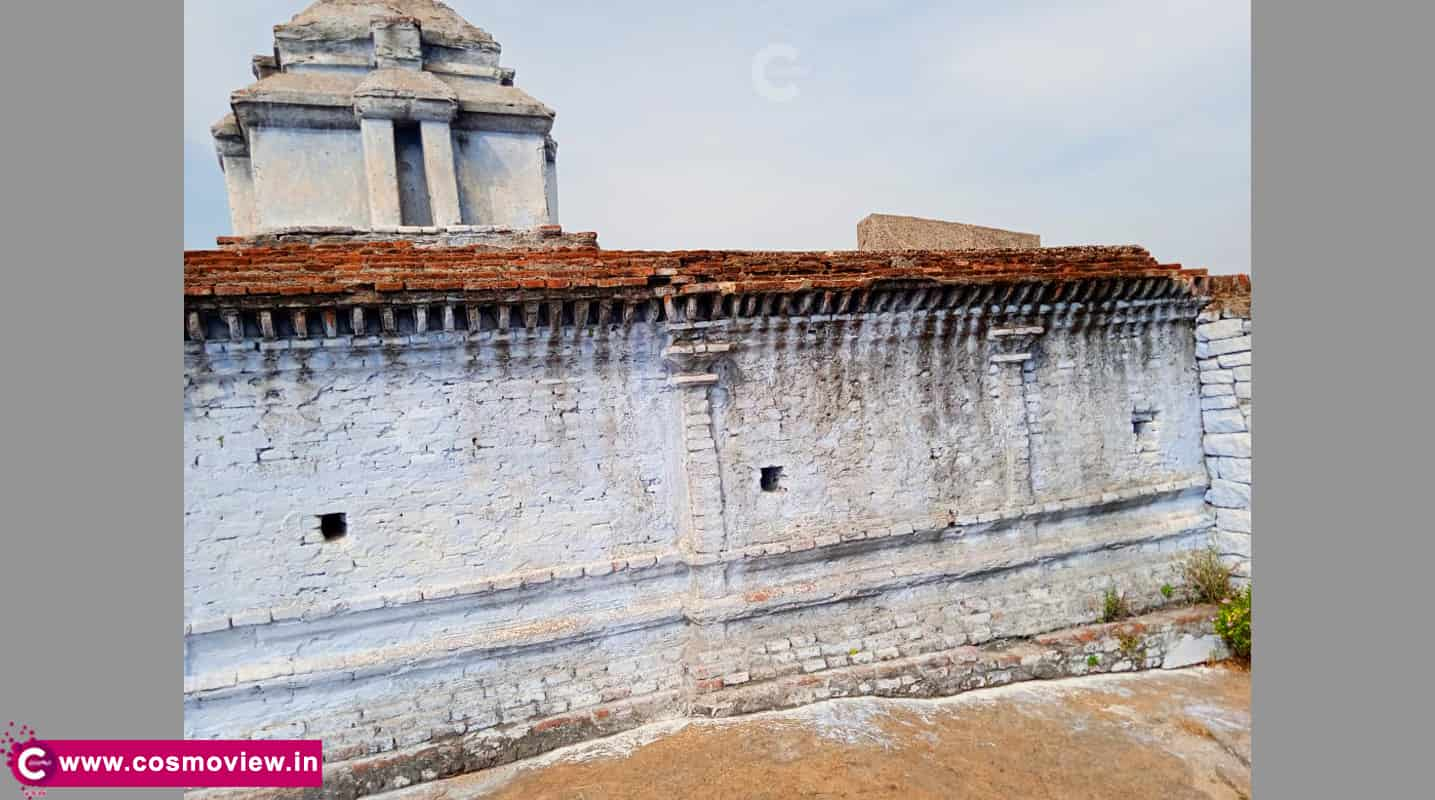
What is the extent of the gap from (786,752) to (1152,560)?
5.76 meters

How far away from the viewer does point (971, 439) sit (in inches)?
317

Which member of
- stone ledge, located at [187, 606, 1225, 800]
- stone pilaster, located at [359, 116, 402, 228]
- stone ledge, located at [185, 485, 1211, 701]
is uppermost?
stone pilaster, located at [359, 116, 402, 228]

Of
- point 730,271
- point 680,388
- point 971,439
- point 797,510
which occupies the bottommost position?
point 797,510

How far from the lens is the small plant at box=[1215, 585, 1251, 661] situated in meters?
8.39

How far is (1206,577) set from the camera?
8.91 m

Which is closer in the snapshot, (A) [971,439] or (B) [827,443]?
(B) [827,443]

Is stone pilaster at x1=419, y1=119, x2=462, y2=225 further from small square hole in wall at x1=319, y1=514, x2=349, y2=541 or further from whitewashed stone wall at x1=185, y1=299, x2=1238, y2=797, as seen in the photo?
small square hole in wall at x1=319, y1=514, x2=349, y2=541

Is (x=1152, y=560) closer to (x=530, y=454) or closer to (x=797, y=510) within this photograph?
(x=797, y=510)

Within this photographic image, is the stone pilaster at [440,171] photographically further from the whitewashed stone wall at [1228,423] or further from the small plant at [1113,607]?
the whitewashed stone wall at [1228,423]

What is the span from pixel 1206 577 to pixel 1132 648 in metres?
1.67

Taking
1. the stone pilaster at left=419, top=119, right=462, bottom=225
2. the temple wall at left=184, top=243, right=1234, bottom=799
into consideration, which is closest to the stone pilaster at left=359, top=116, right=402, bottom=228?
the stone pilaster at left=419, top=119, right=462, bottom=225

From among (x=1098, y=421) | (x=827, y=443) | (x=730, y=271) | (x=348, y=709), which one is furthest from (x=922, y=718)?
(x=348, y=709)

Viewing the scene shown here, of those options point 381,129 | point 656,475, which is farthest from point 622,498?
point 381,129

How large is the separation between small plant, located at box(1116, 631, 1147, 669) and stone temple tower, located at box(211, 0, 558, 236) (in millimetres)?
Answer: 10058
